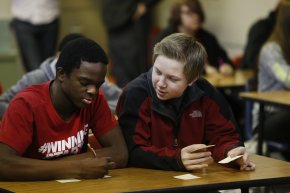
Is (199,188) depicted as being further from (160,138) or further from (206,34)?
(206,34)

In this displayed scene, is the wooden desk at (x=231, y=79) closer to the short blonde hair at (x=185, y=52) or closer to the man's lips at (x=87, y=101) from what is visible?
the short blonde hair at (x=185, y=52)

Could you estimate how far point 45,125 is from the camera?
304 cm

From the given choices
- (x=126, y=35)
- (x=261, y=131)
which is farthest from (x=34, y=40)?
(x=261, y=131)

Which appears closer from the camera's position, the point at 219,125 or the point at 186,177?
the point at 186,177

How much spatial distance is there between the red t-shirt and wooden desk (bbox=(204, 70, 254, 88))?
9.13 feet

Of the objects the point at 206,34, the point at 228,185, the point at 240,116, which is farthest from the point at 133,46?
the point at 228,185

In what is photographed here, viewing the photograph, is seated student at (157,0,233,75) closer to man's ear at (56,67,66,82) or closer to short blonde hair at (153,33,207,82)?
short blonde hair at (153,33,207,82)

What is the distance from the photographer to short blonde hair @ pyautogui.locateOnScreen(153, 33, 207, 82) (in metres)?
3.24

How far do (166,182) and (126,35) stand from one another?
4989 mm

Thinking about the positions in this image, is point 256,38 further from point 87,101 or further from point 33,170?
point 33,170

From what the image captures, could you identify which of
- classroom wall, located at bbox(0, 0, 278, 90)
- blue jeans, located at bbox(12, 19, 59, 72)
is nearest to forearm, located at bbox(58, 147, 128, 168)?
blue jeans, located at bbox(12, 19, 59, 72)

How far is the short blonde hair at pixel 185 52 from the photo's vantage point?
324 cm

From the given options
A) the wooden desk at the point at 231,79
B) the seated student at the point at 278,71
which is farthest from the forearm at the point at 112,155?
the wooden desk at the point at 231,79

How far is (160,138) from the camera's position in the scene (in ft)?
11.1
